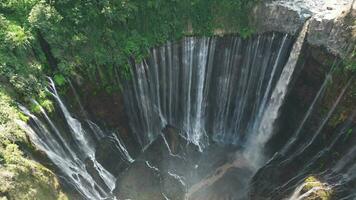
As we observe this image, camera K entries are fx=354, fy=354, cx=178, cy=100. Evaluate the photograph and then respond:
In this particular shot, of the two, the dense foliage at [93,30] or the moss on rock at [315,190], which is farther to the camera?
the dense foliage at [93,30]

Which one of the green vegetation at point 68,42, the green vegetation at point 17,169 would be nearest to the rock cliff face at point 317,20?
the green vegetation at point 68,42

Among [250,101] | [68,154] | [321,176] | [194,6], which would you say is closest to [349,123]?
[321,176]

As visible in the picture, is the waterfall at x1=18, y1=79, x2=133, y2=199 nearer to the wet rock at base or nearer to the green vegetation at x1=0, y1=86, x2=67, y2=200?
the green vegetation at x1=0, y1=86, x2=67, y2=200

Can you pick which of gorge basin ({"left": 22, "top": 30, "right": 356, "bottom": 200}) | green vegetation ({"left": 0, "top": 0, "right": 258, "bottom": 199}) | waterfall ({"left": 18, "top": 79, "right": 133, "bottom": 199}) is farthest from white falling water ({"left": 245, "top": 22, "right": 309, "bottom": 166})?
waterfall ({"left": 18, "top": 79, "right": 133, "bottom": 199})

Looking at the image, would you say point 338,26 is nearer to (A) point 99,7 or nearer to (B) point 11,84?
(A) point 99,7

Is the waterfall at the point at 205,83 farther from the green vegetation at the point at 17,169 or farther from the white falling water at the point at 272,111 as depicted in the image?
the green vegetation at the point at 17,169

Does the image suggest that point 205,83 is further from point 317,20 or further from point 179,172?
point 317,20
